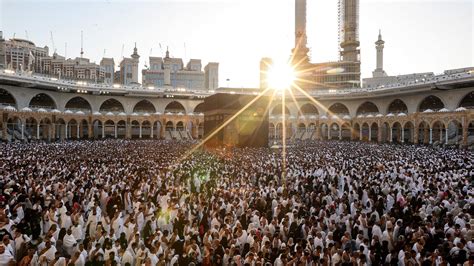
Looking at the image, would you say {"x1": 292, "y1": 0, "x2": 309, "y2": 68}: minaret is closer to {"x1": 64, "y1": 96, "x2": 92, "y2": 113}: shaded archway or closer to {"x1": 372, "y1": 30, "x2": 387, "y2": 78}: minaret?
{"x1": 372, "y1": 30, "x2": 387, "y2": 78}: minaret

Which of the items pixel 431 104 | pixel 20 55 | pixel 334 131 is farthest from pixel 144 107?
pixel 431 104

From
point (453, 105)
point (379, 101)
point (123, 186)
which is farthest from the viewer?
point (379, 101)

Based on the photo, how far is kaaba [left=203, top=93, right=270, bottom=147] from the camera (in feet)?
104

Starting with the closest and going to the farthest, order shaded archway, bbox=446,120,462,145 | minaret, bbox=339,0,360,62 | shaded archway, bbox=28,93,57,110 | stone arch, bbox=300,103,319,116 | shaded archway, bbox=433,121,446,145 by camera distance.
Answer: shaded archway, bbox=446,120,462,145, shaded archway, bbox=433,121,446,145, shaded archway, bbox=28,93,57,110, stone arch, bbox=300,103,319,116, minaret, bbox=339,0,360,62

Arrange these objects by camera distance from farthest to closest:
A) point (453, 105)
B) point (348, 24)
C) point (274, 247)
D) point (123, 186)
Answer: point (348, 24)
point (453, 105)
point (123, 186)
point (274, 247)

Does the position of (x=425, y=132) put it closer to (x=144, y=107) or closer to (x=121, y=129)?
(x=144, y=107)

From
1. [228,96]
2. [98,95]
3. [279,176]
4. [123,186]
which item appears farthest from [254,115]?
[98,95]

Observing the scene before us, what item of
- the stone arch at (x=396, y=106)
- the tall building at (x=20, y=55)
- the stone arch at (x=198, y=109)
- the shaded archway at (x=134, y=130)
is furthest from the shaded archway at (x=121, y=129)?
the stone arch at (x=396, y=106)

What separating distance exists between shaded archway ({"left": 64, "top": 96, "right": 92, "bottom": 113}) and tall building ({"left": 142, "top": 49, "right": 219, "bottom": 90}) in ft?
121

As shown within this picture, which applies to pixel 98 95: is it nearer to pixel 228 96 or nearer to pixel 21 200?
pixel 228 96

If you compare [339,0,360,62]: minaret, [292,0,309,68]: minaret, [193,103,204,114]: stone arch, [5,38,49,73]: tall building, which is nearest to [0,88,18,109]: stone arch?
[193,103,204,114]: stone arch

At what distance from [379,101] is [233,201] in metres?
46.8

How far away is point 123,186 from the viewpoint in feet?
40.5

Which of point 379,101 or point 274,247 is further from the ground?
point 379,101
